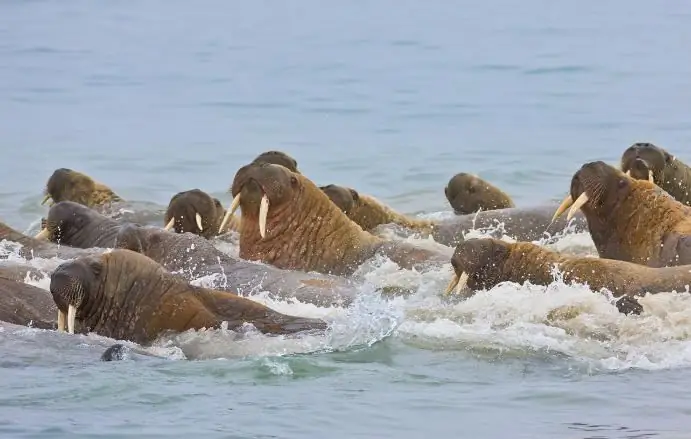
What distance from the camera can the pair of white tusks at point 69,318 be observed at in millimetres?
9688

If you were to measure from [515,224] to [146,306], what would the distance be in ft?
18.7

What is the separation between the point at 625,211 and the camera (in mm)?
12383

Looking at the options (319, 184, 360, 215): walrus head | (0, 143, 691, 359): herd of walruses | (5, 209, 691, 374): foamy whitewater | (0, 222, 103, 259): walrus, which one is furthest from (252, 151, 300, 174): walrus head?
(5, 209, 691, 374): foamy whitewater

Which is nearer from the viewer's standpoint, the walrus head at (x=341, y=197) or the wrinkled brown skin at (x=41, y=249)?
the wrinkled brown skin at (x=41, y=249)

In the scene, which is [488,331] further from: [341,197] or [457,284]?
[341,197]

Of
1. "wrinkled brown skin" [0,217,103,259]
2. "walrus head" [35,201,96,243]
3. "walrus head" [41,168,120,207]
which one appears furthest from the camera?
"walrus head" [41,168,120,207]

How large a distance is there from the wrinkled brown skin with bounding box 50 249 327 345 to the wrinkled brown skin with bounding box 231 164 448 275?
10.6ft

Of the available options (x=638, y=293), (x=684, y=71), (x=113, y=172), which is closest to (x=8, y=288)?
(x=638, y=293)

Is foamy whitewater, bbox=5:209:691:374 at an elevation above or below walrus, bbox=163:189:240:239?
below

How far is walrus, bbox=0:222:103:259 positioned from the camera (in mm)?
12805

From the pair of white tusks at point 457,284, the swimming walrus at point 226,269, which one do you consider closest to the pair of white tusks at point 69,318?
the swimming walrus at point 226,269

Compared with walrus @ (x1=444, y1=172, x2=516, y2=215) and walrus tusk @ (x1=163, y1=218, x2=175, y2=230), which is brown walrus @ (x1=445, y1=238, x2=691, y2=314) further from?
walrus @ (x1=444, y1=172, x2=516, y2=215)

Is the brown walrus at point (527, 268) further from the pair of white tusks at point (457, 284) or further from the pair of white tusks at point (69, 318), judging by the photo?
the pair of white tusks at point (69, 318)

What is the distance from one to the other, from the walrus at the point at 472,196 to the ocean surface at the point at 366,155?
7.18 ft
